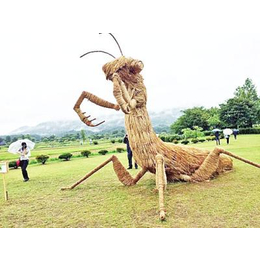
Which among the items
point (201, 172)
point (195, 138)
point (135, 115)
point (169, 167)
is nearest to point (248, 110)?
point (195, 138)

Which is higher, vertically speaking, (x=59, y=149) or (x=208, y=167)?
(x=59, y=149)

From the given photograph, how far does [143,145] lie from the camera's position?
270 centimetres

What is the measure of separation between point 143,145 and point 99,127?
67 centimetres

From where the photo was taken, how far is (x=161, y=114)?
124 inches

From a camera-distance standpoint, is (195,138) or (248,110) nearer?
(248,110)

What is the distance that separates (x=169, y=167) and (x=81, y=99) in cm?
108

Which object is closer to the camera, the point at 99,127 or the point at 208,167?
the point at 208,167

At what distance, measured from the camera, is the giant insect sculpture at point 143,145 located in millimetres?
2592

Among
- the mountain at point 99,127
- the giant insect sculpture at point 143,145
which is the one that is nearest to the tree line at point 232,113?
the mountain at point 99,127

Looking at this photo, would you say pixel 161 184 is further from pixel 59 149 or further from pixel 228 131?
pixel 59 149

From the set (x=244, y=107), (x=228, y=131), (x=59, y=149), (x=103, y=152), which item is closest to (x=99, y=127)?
(x=103, y=152)

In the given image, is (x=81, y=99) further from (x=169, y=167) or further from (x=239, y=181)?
(x=239, y=181)

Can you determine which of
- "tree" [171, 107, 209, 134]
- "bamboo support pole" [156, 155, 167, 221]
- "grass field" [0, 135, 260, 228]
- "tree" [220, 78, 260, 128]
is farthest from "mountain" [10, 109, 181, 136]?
"bamboo support pole" [156, 155, 167, 221]

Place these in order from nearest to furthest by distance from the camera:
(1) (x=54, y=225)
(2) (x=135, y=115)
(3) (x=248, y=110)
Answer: (1) (x=54, y=225), (2) (x=135, y=115), (3) (x=248, y=110)
